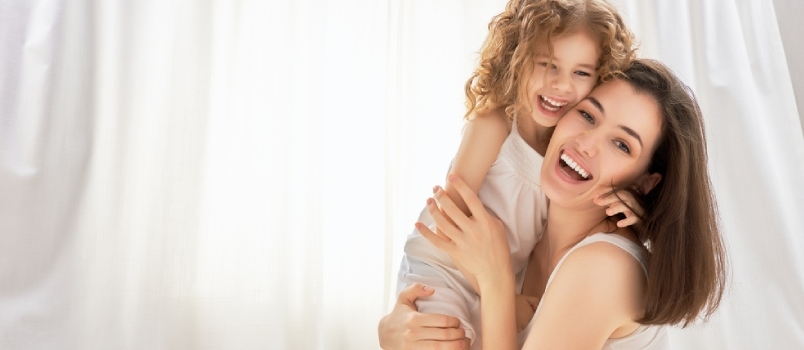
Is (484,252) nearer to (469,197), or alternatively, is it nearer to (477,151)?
(469,197)

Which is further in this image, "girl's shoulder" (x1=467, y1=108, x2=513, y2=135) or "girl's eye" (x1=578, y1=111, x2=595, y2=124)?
"girl's shoulder" (x1=467, y1=108, x2=513, y2=135)

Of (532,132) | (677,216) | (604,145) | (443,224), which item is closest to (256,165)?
(443,224)

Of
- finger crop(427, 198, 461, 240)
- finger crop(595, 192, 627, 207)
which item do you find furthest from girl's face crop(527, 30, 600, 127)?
finger crop(427, 198, 461, 240)

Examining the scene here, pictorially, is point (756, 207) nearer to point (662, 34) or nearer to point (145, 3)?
point (662, 34)

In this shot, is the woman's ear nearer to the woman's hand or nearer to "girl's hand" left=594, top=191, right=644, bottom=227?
"girl's hand" left=594, top=191, right=644, bottom=227

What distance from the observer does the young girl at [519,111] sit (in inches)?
63.0

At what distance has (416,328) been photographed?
1.56 meters

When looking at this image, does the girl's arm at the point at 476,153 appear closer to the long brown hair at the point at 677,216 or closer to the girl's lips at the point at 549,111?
the girl's lips at the point at 549,111

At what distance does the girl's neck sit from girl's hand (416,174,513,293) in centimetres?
21

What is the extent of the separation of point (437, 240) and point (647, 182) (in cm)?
48

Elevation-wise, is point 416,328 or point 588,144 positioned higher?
point 588,144

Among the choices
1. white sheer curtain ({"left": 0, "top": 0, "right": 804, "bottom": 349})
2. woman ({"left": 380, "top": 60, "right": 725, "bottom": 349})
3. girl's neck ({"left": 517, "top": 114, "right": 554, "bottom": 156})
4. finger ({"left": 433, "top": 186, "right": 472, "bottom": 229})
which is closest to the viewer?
woman ({"left": 380, "top": 60, "right": 725, "bottom": 349})

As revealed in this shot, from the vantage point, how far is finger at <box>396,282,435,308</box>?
5.35ft

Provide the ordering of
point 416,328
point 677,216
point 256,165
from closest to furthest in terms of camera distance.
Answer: point 677,216 < point 416,328 < point 256,165
